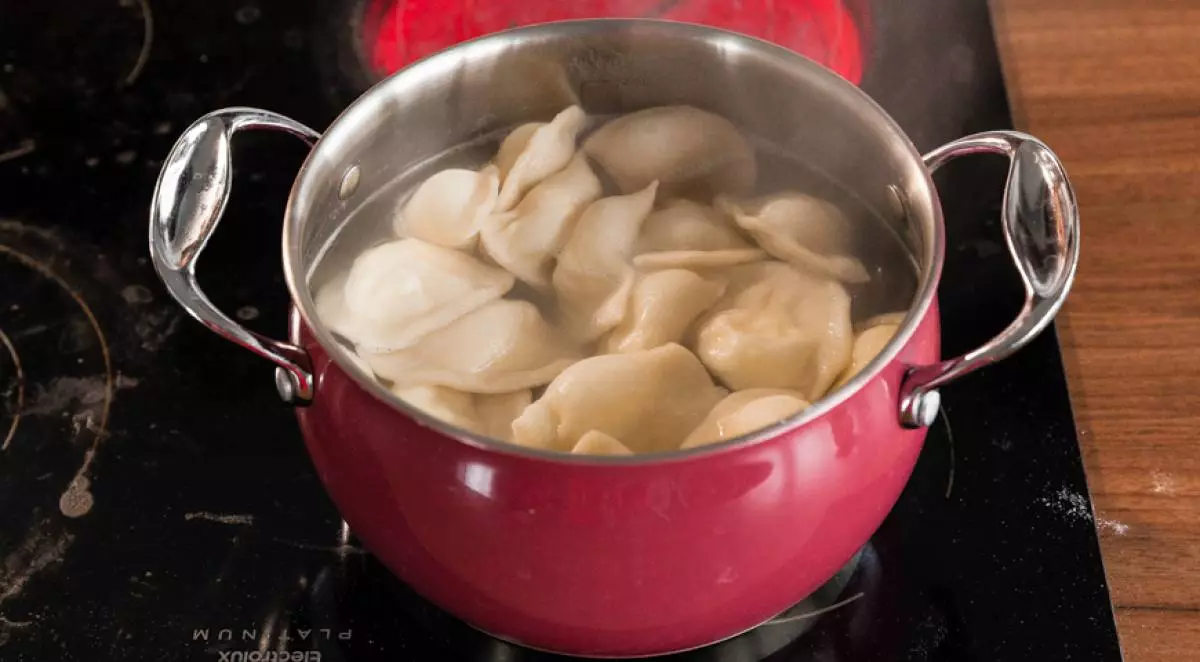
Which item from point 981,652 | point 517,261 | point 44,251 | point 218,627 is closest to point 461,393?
point 517,261

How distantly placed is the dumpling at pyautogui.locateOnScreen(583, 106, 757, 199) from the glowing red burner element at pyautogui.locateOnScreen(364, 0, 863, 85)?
0.21 meters

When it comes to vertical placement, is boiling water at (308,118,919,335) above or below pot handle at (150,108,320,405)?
below

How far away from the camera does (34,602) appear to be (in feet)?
2.31

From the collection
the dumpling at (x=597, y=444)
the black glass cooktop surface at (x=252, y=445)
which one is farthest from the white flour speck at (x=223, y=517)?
the dumpling at (x=597, y=444)

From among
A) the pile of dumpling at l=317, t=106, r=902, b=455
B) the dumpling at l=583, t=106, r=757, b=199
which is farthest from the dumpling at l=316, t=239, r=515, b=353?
the dumpling at l=583, t=106, r=757, b=199

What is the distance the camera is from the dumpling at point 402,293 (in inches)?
25.4

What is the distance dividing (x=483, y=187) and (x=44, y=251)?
0.38m

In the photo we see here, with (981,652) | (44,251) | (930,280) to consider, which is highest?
Result: (930,280)

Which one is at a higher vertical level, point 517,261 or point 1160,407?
point 517,261

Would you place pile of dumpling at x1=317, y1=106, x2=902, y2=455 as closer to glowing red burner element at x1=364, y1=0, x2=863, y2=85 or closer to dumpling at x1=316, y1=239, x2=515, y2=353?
dumpling at x1=316, y1=239, x2=515, y2=353

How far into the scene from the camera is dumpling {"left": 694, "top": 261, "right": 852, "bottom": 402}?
24.5 inches

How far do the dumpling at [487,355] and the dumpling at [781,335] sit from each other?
0.08m

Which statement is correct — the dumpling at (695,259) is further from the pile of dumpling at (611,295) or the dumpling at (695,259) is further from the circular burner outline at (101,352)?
the circular burner outline at (101,352)

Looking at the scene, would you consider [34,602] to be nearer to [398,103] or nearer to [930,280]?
[398,103]
